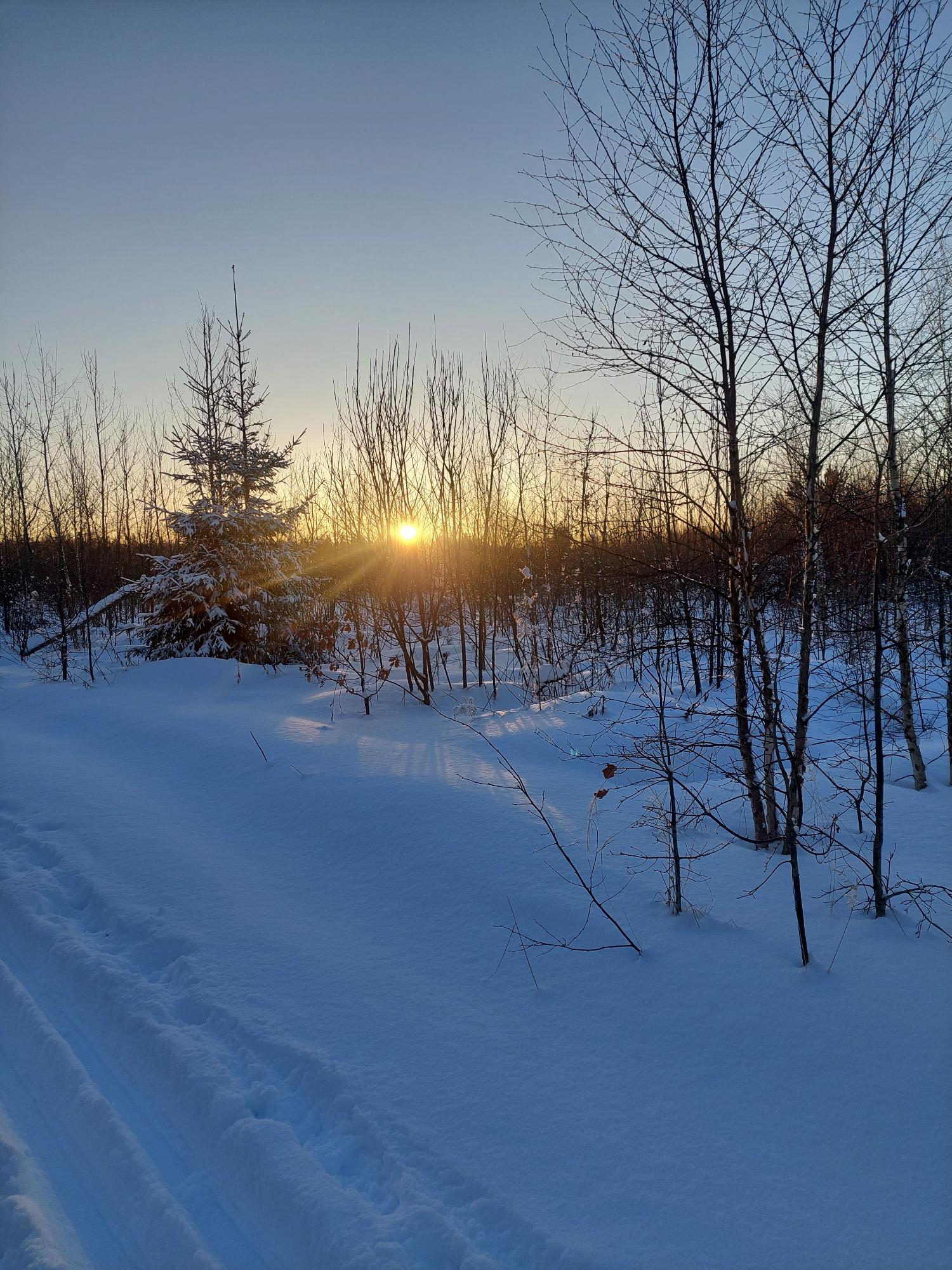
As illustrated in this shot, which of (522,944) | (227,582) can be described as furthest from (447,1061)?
(227,582)

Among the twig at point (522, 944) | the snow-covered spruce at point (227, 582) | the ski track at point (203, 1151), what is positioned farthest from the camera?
the snow-covered spruce at point (227, 582)

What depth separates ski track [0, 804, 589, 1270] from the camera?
1915mm

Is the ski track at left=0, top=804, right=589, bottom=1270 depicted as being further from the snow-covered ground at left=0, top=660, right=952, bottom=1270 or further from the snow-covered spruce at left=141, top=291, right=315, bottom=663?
the snow-covered spruce at left=141, top=291, right=315, bottom=663

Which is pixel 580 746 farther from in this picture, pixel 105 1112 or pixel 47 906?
pixel 105 1112

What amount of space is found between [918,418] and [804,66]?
6.94ft

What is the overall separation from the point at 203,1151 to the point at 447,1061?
2.80 feet

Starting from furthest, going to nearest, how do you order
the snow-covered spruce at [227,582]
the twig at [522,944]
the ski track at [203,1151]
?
the snow-covered spruce at [227,582]
the twig at [522,944]
the ski track at [203,1151]

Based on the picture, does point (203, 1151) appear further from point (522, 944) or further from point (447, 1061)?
point (522, 944)

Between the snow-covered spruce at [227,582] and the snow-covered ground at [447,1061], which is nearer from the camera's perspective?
the snow-covered ground at [447,1061]

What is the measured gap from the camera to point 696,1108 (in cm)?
230

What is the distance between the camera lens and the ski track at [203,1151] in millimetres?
1915

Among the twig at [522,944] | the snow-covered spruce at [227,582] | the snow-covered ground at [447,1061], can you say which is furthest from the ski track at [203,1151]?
the snow-covered spruce at [227,582]

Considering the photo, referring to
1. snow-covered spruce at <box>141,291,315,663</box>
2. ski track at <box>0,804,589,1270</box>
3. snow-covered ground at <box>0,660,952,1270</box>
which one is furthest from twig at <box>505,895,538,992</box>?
snow-covered spruce at <box>141,291,315,663</box>

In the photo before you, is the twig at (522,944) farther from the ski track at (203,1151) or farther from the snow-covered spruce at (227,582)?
the snow-covered spruce at (227,582)
